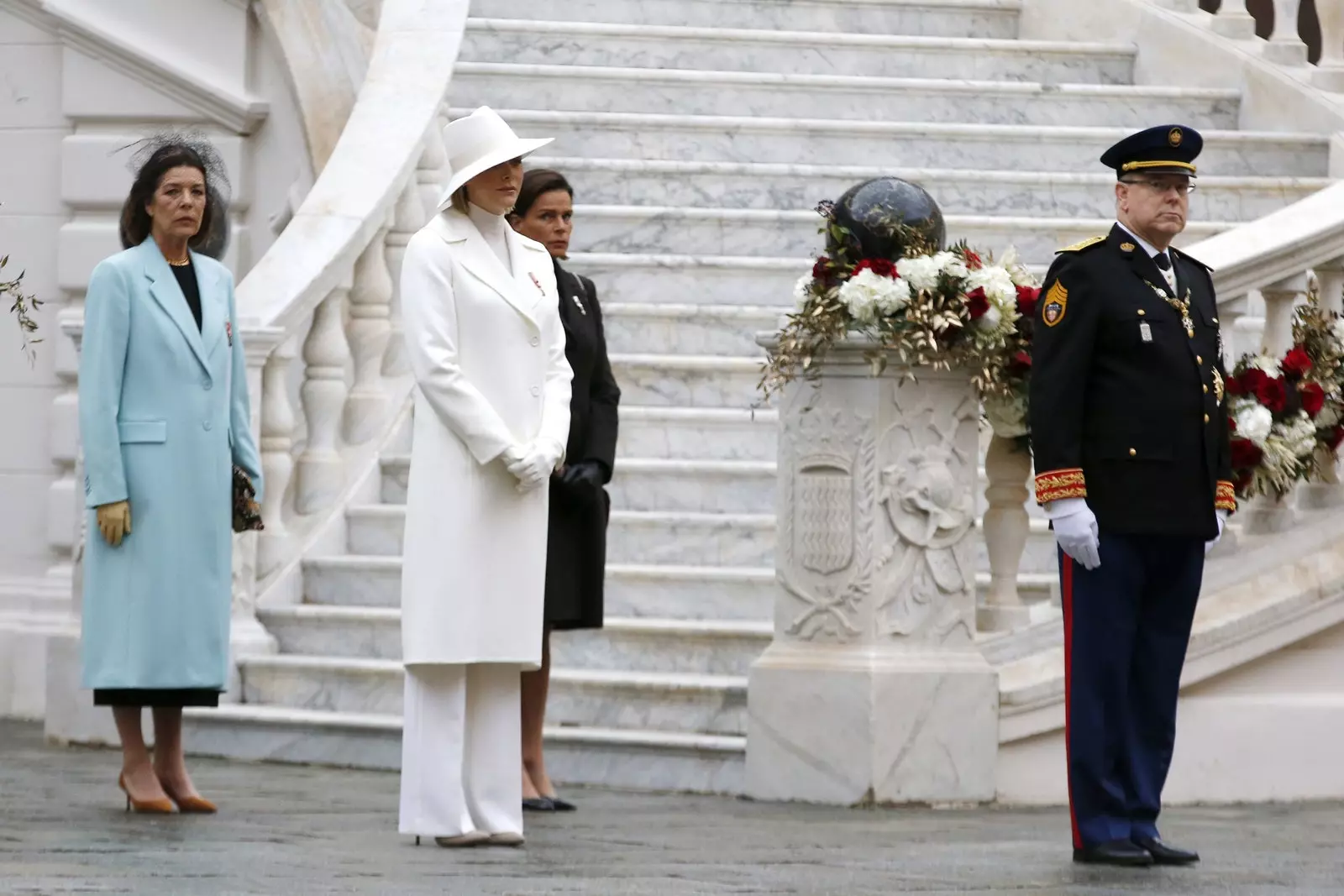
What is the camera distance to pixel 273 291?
9477 mm

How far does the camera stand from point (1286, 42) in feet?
39.1

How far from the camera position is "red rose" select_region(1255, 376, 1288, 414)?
8.09m

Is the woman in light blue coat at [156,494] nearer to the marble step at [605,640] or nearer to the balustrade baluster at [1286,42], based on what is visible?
the marble step at [605,640]

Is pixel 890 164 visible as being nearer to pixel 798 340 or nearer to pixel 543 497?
pixel 798 340

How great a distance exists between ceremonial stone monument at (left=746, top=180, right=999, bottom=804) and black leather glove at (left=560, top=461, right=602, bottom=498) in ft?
2.36

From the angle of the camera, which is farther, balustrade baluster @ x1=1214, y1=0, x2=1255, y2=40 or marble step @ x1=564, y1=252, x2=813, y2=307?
balustrade baluster @ x1=1214, y1=0, x2=1255, y2=40

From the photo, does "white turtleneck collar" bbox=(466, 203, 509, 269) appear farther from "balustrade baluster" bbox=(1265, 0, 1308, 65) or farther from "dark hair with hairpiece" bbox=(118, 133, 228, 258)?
"balustrade baluster" bbox=(1265, 0, 1308, 65)

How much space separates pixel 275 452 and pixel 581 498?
7.25 ft

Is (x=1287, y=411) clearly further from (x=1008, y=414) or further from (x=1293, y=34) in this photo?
(x=1293, y=34)

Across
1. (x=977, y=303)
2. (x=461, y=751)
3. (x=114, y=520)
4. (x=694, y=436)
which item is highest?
(x=977, y=303)

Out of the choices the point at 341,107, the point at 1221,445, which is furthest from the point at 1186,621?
the point at 341,107

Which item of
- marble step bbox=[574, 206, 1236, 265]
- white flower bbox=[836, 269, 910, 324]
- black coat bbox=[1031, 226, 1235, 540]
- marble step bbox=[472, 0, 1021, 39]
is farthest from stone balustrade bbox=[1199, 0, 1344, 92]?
black coat bbox=[1031, 226, 1235, 540]

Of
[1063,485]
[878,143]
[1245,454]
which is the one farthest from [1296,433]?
[878,143]

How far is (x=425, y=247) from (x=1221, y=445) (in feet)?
6.72
